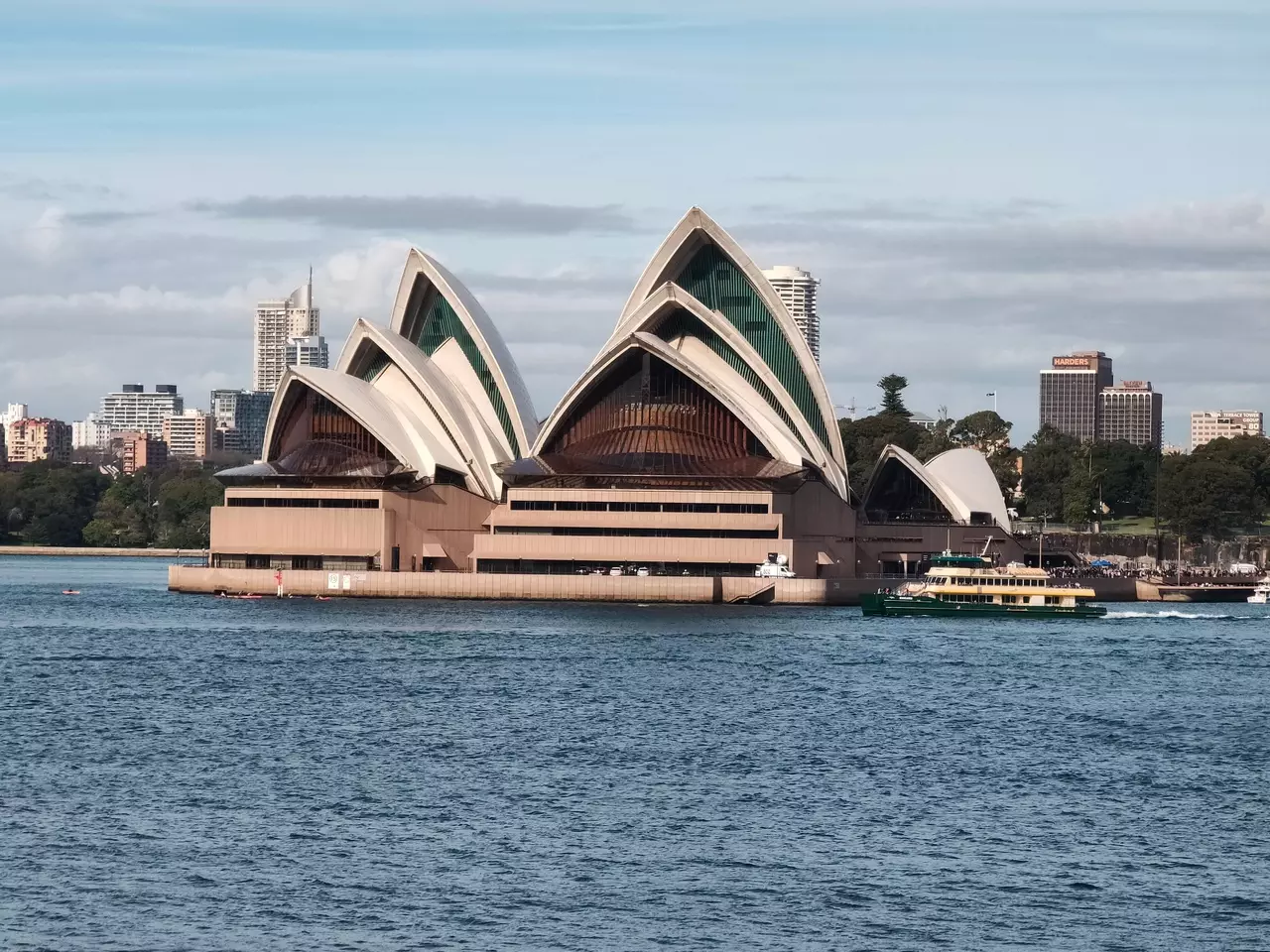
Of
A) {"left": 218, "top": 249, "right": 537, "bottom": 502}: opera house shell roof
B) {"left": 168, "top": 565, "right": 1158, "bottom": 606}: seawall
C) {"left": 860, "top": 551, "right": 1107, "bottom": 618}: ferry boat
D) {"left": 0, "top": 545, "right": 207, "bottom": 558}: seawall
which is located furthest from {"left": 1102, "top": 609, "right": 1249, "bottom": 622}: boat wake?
{"left": 0, "top": 545, "right": 207, "bottom": 558}: seawall

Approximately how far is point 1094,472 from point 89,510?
292 ft

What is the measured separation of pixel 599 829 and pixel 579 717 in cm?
1298

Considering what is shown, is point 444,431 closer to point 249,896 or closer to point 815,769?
point 815,769

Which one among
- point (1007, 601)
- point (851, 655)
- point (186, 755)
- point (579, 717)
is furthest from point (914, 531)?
point (186, 755)

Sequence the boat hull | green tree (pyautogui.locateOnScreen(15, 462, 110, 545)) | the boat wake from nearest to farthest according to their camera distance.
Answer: the boat hull
the boat wake
green tree (pyautogui.locateOnScreen(15, 462, 110, 545))

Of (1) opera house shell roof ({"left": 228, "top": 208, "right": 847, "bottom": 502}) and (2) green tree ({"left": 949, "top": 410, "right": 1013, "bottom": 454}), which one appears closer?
(1) opera house shell roof ({"left": 228, "top": 208, "right": 847, "bottom": 502})

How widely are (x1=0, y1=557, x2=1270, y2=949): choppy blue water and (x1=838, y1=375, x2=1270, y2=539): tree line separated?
70742mm

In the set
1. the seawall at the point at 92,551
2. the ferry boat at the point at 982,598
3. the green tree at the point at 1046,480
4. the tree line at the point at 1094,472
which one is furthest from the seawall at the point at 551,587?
the seawall at the point at 92,551

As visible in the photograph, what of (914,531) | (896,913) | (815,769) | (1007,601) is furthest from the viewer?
(914,531)

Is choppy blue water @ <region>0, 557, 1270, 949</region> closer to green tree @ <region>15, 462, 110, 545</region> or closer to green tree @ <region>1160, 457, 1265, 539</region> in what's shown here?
green tree @ <region>1160, 457, 1265, 539</region>

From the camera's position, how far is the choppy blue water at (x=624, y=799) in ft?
80.0

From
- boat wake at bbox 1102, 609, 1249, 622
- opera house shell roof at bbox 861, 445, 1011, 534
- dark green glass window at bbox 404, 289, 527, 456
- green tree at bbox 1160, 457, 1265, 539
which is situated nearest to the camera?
boat wake at bbox 1102, 609, 1249, 622

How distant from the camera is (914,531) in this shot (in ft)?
335

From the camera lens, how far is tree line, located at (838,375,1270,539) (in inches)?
5226
